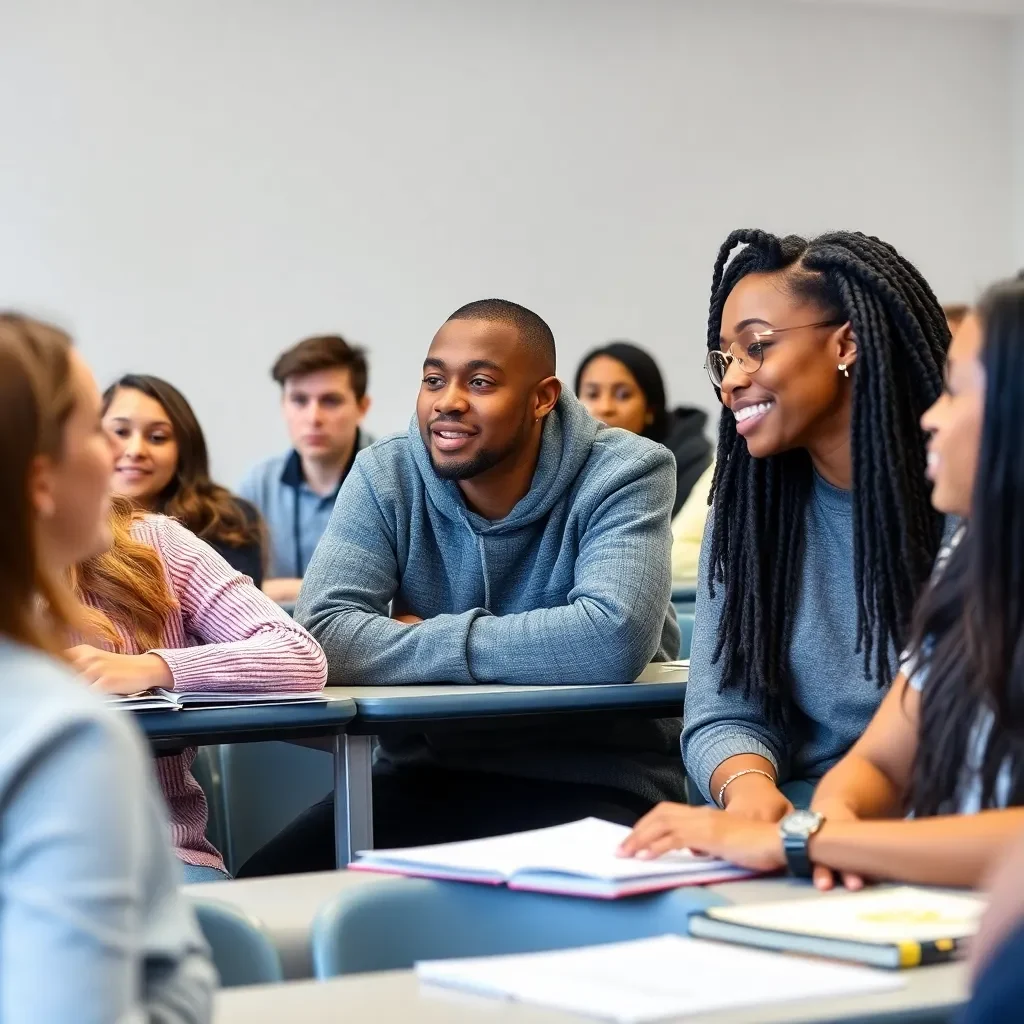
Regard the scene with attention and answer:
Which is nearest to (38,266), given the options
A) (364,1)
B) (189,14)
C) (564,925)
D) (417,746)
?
(189,14)

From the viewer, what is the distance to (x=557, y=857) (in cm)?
143

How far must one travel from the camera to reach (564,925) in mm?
1340

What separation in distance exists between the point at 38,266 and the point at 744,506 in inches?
158

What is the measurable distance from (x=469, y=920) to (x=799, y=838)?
1.00 feet

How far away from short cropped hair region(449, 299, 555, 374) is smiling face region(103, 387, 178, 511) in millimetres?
1235

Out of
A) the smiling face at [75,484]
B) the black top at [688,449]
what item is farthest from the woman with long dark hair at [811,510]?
the black top at [688,449]

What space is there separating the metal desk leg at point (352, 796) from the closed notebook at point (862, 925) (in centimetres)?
114

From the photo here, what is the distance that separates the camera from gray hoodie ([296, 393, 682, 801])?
264cm

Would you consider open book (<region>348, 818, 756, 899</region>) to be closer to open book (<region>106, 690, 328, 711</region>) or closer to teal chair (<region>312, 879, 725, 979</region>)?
teal chair (<region>312, 879, 725, 979</region>)

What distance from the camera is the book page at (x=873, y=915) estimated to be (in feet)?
3.73

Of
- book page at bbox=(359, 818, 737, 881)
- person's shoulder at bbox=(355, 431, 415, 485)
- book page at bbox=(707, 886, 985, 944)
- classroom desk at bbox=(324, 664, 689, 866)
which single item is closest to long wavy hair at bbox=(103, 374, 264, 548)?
person's shoulder at bbox=(355, 431, 415, 485)

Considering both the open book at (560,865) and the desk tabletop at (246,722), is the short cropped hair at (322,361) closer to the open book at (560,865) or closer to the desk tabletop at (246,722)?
the desk tabletop at (246,722)

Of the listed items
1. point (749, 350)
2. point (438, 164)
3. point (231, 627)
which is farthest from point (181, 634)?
point (438, 164)

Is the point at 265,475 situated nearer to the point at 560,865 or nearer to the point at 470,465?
the point at 470,465
